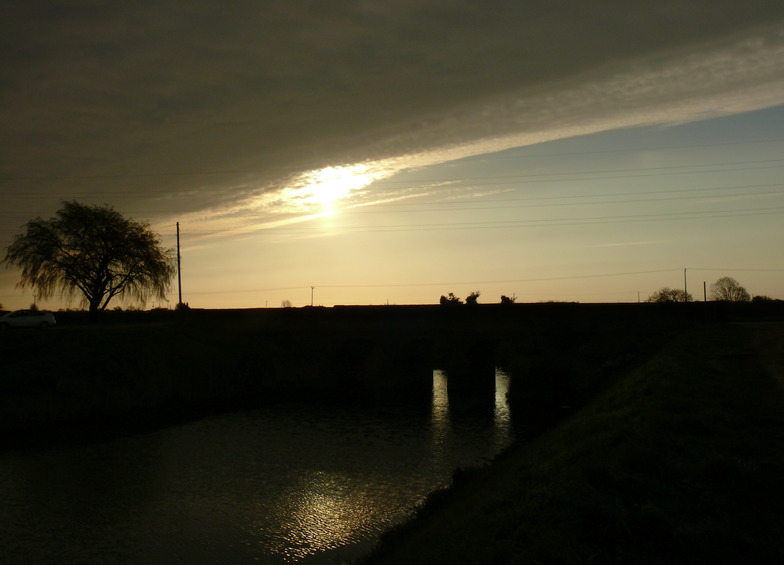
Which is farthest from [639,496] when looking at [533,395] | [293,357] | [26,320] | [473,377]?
[26,320]

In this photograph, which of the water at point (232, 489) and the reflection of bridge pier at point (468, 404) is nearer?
the water at point (232, 489)

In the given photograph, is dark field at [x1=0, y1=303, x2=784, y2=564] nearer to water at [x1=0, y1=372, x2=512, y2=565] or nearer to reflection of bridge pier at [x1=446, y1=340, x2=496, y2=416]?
reflection of bridge pier at [x1=446, y1=340, x2=496, y2=416]

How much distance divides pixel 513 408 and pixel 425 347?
26.6 metres

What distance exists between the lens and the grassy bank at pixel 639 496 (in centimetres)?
852

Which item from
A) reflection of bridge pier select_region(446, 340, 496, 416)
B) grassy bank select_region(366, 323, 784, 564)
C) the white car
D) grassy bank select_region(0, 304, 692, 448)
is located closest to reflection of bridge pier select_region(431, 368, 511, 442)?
reflection of bridge pier select_region(446, 340, 496, 416)

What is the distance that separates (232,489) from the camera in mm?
21234

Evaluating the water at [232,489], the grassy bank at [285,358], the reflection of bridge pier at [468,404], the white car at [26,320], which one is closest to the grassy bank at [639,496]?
the water at [232,489]

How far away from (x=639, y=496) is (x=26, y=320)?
56.6 m

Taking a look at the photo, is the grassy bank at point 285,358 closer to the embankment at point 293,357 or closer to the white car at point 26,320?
the embankment at point 293,357

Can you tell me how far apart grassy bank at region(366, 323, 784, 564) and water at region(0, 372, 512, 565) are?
315 cm

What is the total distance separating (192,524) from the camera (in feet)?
58.7

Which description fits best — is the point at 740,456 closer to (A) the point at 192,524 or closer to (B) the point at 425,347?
(A) the point at 192,524

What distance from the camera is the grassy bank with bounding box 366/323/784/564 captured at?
852 centimetres

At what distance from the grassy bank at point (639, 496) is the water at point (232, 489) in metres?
3.15
